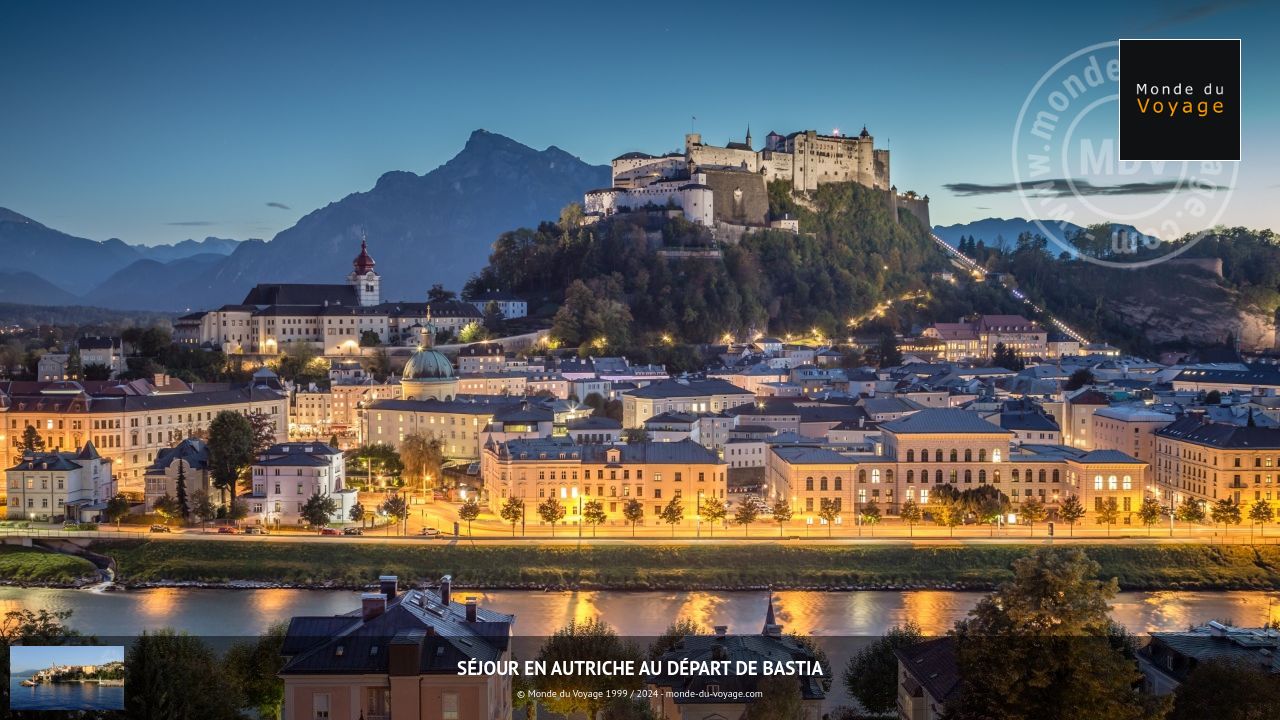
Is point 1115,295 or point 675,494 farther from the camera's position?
point 1115,295

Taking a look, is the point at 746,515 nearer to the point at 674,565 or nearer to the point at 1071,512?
the point at 674,565

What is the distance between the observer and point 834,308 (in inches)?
1601

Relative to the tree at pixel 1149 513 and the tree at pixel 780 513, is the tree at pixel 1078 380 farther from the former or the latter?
the tree at pixel 780 513

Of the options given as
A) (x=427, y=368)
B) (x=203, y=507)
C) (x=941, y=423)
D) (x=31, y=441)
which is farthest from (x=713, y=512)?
(x=31, y=441)

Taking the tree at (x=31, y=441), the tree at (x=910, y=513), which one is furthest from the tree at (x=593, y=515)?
the tree at (x=31, y=441)

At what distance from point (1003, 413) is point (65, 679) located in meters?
21.0

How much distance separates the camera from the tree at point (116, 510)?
20.1m

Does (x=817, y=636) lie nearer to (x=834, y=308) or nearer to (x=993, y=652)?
(x=993, y=652)

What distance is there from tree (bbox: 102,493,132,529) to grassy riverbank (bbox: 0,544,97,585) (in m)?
1.67

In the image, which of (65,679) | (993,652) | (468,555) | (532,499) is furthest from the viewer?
(532,499)

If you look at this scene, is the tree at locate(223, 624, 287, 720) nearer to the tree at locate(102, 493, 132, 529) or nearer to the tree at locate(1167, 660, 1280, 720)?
the tree at locate(1167, 660, 1280, 720)

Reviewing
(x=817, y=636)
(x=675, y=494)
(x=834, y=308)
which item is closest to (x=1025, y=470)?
(x=675, y=494)

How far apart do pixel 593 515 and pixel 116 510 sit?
835 centimetres

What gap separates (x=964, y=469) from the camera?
21078 mm
